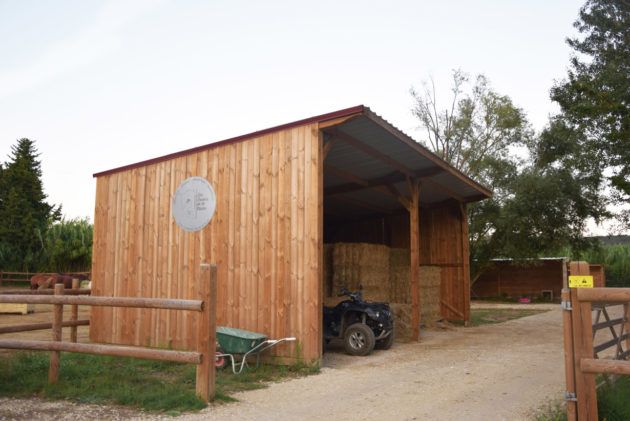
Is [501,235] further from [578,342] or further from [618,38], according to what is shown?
[578,342]

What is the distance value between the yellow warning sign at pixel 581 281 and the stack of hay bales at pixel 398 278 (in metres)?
10.9

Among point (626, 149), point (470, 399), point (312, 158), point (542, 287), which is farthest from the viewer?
point (542, 287)

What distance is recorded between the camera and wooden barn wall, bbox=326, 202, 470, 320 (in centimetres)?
1606

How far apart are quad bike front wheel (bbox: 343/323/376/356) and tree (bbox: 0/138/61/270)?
30.0 metres

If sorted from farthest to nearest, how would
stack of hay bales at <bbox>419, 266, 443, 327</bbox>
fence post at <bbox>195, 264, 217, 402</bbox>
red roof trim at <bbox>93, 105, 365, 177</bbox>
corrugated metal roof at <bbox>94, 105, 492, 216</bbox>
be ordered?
stack of hay bales at <bbox>419, 266, 443, 327</bbox> → corrugated metal roof at <bbox>94, 105, 492, 216</bbox> → red roof trim at <bbox>93, 105, 365, 177</bbox> → fence post at <bbox>195, 264, 217, 402</bbox>

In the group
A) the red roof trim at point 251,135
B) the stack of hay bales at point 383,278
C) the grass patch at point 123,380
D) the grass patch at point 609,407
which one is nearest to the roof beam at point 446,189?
the stack of hay bales at point 383,278

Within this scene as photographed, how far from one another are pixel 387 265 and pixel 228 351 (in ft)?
24.5

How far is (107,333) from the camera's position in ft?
35.6

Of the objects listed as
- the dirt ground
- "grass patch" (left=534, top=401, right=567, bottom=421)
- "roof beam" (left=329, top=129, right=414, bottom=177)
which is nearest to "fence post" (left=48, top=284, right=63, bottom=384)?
the dirt ground

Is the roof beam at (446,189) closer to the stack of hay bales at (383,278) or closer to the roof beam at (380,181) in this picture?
the roof beam at (380,181)

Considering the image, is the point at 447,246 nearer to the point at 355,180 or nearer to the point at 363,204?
the point at 363,204

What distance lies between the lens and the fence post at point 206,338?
18.5 ft

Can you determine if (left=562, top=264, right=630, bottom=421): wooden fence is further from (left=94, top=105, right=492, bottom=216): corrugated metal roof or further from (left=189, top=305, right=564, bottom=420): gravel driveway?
(left=94, top=105, right=492, bottom=216): corrugated metal roof

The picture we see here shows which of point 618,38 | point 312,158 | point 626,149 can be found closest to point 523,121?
point 618,38
